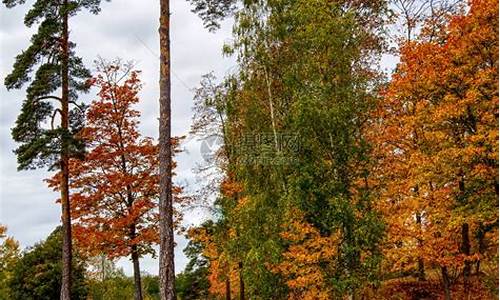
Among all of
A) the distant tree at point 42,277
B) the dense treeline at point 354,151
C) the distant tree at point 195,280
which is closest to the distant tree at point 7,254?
the distant tree at point 42,277

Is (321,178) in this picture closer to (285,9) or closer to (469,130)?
(469,130)

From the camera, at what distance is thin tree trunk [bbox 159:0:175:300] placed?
10.9m

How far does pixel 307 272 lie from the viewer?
13.6 metres

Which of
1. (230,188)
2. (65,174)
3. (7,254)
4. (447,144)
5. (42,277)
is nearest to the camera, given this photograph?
(447,144)

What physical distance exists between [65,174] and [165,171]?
677cm

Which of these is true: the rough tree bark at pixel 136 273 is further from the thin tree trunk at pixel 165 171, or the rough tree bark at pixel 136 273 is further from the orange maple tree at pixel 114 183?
the thin tree trunk at pixel 165 171

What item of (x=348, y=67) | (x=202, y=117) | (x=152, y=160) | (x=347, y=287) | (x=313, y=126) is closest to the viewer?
(x=347, y=287)

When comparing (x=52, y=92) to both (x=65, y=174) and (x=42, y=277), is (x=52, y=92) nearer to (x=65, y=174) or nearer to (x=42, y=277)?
(x=65, y=174)

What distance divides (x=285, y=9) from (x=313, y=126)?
505 cm

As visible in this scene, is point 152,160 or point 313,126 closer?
point 313,126

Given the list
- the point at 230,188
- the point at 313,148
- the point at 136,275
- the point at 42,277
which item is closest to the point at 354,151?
the point at 313,148

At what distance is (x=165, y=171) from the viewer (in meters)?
11.5

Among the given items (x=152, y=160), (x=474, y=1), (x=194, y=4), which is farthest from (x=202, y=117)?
(x=474, y=1)

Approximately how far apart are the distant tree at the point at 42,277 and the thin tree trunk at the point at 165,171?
17.2m
